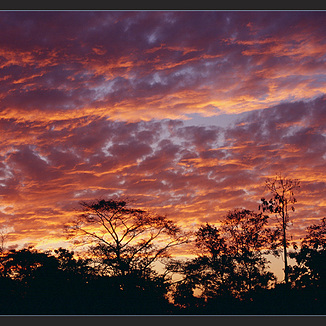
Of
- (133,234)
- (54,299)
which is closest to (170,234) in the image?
(133,234)

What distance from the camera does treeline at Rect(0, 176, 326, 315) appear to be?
18.8 metres

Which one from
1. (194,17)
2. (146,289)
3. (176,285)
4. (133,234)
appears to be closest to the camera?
(194,17)

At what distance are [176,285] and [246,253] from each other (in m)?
6.17

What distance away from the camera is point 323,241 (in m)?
23.7

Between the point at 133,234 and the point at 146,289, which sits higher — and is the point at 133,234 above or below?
above

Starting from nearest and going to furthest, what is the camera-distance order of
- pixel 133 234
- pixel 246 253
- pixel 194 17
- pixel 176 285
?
1. pixel 194 17
2. pixel 176 285
3. pixel 133 234
4. pixel 246 253

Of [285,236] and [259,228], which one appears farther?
[259,228]

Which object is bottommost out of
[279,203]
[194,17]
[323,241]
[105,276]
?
[105,276]

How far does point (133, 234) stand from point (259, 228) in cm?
898

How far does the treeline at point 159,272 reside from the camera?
18.8m

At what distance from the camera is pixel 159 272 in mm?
22031

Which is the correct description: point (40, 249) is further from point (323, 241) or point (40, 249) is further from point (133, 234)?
point (323, 241)

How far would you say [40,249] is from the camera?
2642cm

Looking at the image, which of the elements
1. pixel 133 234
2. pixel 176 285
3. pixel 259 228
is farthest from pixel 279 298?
pixel 133 234
